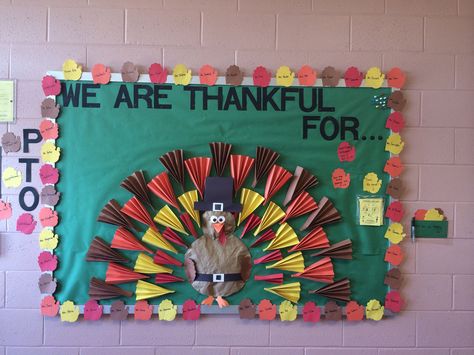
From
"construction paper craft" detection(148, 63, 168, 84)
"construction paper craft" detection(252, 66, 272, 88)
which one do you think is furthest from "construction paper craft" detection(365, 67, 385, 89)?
"construction paper craft" detection(148, 63, 168, 84)

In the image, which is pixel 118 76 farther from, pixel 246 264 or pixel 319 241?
pixel 319 241

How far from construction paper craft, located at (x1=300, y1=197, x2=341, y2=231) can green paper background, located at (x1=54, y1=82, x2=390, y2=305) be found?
0.03 metres

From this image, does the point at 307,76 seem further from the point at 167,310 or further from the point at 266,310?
the point at 167,310

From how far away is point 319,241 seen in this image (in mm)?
1788

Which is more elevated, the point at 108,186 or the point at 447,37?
the point at 447,37

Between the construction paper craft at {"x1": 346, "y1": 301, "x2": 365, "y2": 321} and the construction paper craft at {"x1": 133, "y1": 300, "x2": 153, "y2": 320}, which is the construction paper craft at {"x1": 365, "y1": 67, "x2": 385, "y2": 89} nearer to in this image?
the construction paper craft at {"x1": 346, "y1": 301, "x2": 365, "y2": 321}

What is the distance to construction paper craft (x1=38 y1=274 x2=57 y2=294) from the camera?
177cm

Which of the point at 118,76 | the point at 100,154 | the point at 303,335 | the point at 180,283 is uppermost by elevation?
the point at 118,76

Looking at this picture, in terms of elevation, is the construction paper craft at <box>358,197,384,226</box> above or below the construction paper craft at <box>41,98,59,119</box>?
below

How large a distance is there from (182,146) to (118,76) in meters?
0.40

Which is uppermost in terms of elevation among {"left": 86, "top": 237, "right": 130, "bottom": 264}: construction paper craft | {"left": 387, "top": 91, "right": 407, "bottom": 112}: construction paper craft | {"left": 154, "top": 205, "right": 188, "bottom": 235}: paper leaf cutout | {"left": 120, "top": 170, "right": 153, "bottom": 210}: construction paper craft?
{"left": 387, "top": 91, "right": 407, "bottom": 112}: construction paper craft

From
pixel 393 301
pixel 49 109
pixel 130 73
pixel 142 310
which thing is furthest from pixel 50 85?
pixel 393 301

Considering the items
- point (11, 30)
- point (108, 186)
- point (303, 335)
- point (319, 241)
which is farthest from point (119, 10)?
point (303, 335)

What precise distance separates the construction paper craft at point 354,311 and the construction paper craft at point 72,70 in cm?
149
